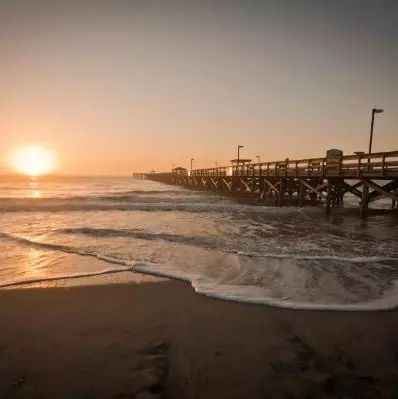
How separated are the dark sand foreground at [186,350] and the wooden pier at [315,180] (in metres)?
11.7

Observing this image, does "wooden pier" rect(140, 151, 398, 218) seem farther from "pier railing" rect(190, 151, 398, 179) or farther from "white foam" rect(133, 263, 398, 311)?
Answer: "white foam" rect(133, 263, 398, 311)

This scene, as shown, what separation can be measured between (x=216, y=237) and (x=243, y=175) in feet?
72.6

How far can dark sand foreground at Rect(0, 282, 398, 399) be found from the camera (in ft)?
8.51

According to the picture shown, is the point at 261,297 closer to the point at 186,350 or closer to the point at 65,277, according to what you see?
the point at 186,350

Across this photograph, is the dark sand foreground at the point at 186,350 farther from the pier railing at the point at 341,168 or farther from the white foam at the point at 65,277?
the pier railing at the point at 341,168

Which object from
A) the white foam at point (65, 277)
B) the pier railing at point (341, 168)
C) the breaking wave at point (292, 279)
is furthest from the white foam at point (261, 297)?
the pier railing at point (341, 168)

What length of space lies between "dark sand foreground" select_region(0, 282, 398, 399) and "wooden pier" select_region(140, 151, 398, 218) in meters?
11.7

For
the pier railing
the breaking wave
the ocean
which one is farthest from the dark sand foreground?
the pier railing

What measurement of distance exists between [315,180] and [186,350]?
839 inches

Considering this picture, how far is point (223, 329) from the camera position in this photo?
3654mm

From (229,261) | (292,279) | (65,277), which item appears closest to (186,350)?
(292,279)

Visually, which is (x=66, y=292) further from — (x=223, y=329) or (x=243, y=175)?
(x=243, y=175)

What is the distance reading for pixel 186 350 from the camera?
3160 millimetres

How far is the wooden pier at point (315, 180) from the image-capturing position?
46.9 feet
